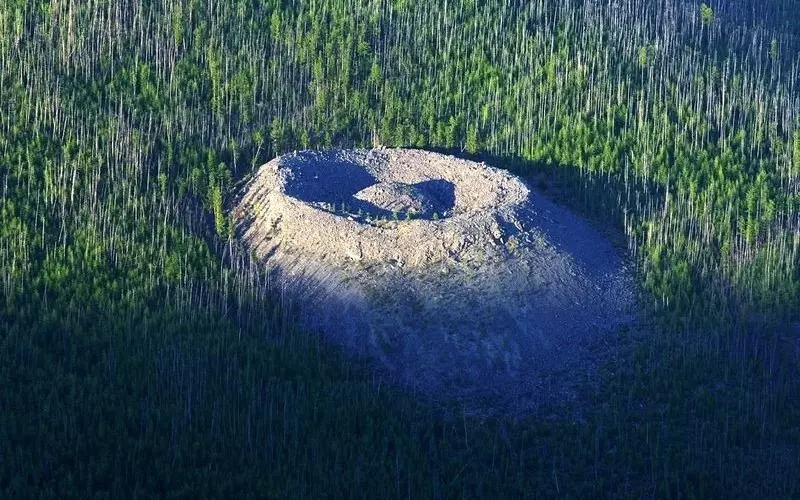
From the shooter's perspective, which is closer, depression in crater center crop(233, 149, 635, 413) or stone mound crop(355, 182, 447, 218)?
depression in crater center crop(233, 149, 635, 413)

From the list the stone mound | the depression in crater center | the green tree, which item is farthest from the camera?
the green tree

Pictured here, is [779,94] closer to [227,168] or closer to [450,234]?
[450,234]

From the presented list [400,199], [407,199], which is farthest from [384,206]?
[407,199]

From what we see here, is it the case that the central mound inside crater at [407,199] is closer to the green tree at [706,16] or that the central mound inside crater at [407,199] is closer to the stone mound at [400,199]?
the stone mound at [400,199]

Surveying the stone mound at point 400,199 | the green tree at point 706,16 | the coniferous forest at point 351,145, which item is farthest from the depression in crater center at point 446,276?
the green tree at point 706,16

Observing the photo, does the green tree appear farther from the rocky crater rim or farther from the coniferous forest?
the rocky crater rim

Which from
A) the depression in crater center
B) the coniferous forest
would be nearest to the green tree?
the coniferous forest

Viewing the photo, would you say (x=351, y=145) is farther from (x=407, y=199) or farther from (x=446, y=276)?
(x=446, y=276)

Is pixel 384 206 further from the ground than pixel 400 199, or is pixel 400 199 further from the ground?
pixel 400 199
